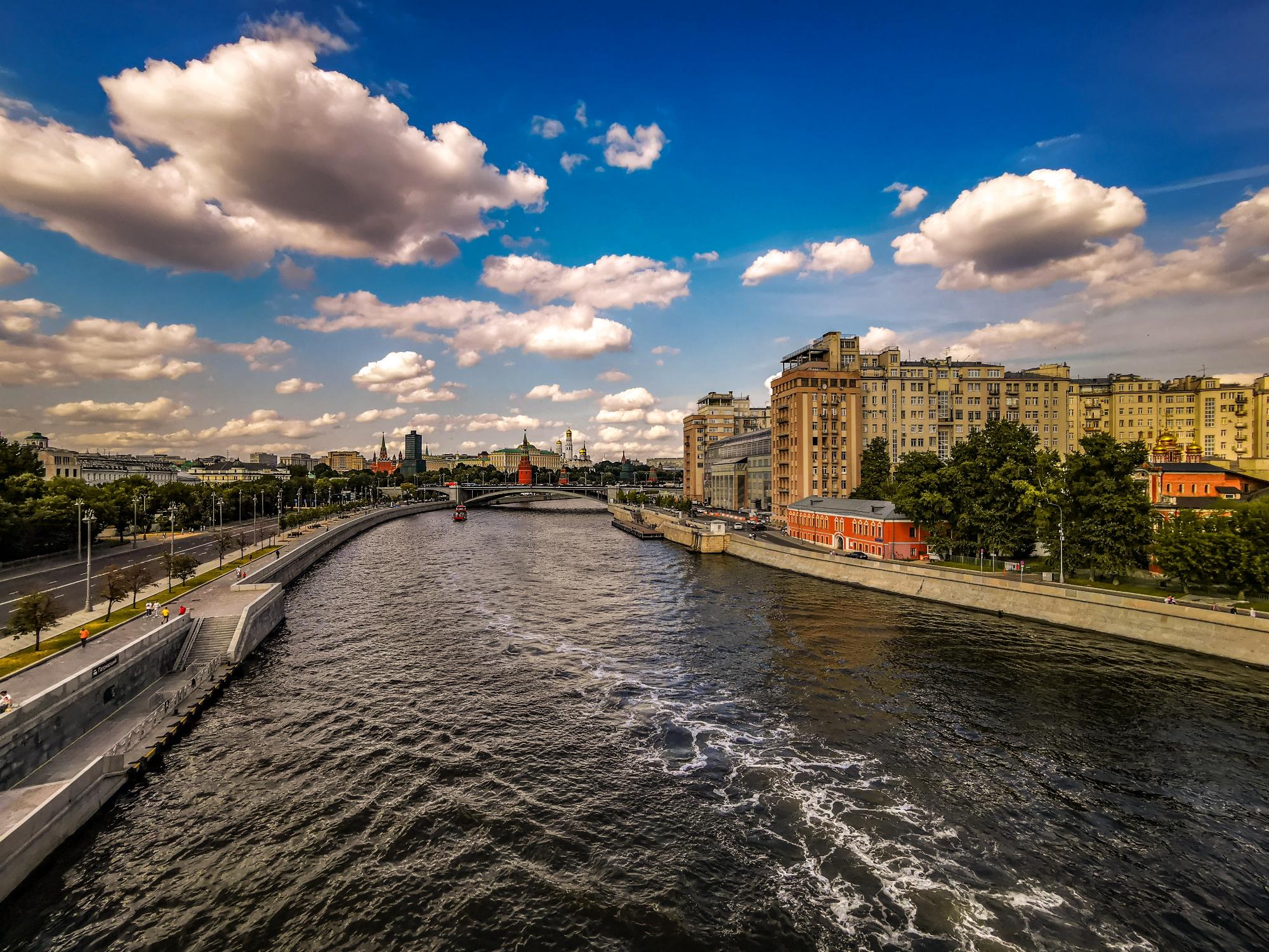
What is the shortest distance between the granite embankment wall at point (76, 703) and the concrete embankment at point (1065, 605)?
69.3m

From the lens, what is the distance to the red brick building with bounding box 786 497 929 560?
253ft

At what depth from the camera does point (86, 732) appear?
28.1 meters

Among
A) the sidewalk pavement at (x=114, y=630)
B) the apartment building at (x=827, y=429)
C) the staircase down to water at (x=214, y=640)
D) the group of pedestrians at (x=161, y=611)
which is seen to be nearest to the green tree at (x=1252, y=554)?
the apartment building at (x=827, y=429)

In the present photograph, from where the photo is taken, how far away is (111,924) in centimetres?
1822

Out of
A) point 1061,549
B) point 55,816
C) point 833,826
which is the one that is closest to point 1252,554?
point 1061,549

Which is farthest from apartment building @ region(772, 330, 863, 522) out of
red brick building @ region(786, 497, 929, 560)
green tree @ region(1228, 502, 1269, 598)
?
green tree @ region(1228, 502, 1269, 598)

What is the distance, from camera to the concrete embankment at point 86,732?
20.6m

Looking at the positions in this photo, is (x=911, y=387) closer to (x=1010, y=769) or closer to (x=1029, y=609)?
(x=1029, y=609)

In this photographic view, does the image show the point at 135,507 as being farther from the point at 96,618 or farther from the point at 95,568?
the point at 96,618

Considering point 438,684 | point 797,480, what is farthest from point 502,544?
point 438,684

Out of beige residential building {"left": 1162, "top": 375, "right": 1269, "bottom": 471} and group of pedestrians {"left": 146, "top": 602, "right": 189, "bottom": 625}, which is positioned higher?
beige residential building {"left": 1162, "top": 375, "right": 1269, "bottom": 471}

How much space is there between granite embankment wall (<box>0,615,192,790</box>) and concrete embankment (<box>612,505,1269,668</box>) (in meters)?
69.3

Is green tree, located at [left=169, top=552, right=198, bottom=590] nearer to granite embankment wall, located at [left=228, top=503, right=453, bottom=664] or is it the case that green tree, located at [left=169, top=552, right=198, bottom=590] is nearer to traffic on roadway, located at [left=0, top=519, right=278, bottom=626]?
traffic on roadway, located at [left=0, top=519, right=278, bottom=626]

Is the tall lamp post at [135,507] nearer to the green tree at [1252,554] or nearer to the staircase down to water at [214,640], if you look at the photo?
the staircase down to water at [214,640]
